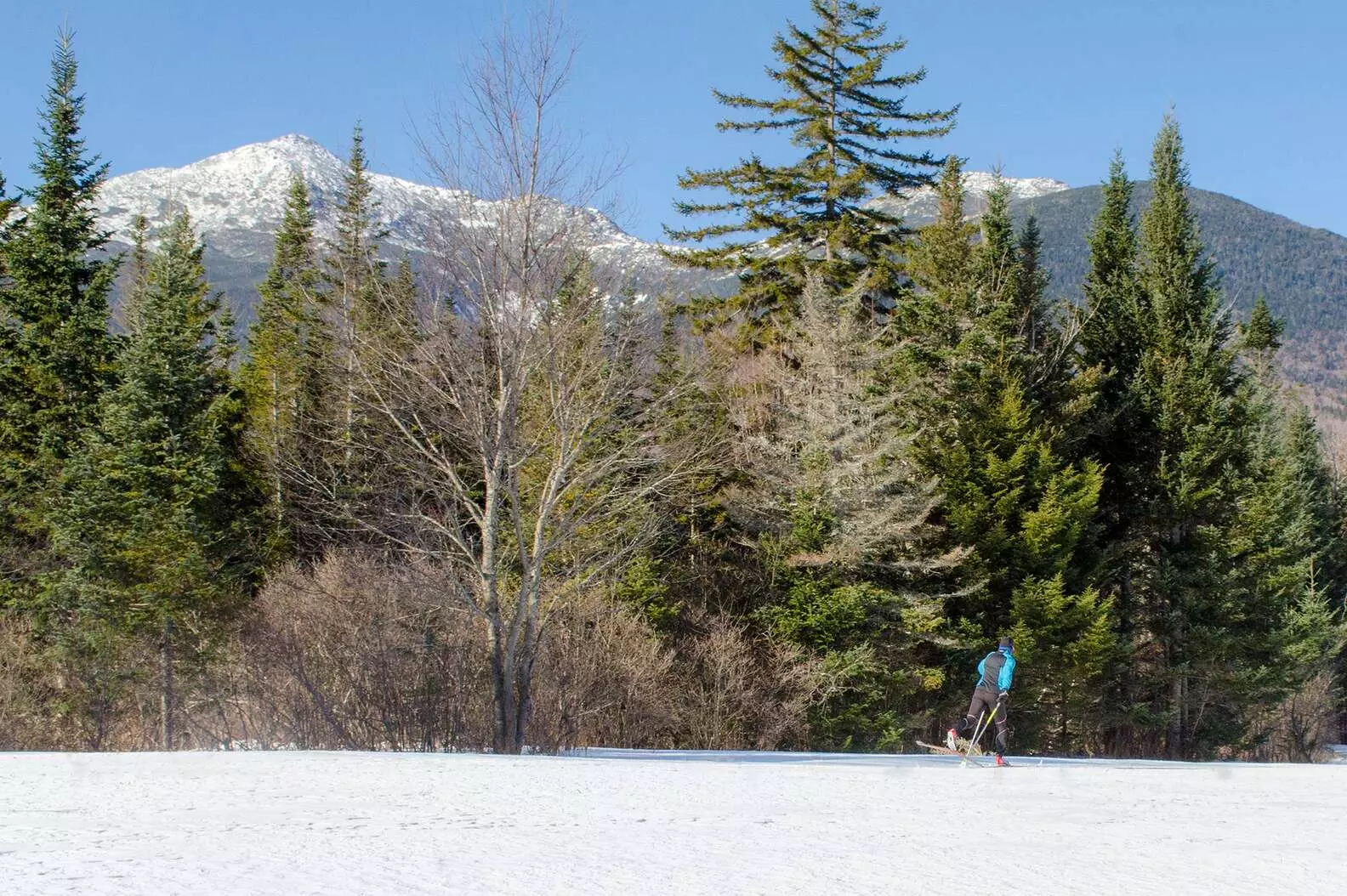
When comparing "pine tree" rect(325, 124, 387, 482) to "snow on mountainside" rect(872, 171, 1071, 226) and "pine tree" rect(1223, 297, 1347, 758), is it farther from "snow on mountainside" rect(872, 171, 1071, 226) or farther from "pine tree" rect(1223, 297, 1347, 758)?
"pine tree" rect(1223, 297, 1347, 758)

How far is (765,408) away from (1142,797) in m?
21.6

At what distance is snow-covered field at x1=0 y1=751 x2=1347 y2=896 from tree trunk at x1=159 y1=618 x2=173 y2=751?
14669 mm

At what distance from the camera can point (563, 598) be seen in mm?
22531

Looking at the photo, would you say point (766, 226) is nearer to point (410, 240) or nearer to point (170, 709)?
point (410, 240)

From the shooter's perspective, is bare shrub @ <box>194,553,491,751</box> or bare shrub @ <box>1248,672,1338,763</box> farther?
bare shrub @ <box>1248,672,1338,763</box>

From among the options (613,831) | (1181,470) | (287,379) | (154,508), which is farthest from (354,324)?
(1181,470)

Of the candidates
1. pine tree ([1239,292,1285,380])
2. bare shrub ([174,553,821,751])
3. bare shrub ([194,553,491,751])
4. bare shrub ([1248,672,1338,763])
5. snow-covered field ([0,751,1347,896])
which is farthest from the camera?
pine tree ([1239,292,1285,380])

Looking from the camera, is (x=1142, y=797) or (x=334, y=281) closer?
(x=1142, y=797)

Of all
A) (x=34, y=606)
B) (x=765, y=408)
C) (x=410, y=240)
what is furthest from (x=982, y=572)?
(x=34, y=606)

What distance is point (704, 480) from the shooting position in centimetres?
2945

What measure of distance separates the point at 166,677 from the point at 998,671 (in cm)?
2148

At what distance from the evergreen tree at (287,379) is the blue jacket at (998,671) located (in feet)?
56.9

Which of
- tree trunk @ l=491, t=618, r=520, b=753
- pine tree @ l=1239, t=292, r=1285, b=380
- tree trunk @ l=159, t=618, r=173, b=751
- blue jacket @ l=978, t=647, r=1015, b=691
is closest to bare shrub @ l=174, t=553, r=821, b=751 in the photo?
tree trunk @ l=491, t=618, r=520, b=753

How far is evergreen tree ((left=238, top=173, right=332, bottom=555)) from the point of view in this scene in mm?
31984
